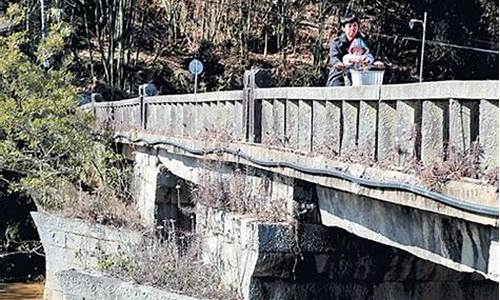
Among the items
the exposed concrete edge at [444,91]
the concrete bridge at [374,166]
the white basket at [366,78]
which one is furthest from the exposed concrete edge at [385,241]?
the white basket at [366,78]

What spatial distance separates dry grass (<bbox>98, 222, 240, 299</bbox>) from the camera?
33.9 feet

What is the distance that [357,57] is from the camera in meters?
9.47

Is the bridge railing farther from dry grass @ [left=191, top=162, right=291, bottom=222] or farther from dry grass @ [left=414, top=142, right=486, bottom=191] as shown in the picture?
dry grass @ [left=191, top=162, right=291, bottom=222]

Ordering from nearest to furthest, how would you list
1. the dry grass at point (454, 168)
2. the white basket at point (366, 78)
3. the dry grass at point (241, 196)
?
the dry grass at point (454, 168)
the white basket at point (366, 78)
the dry grass at point (241, 196)

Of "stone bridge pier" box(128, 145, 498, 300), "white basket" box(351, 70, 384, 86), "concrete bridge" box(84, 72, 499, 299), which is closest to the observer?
"concrete bridge" box(84, 72, 499, 299)

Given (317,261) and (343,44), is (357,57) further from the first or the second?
(317,261)

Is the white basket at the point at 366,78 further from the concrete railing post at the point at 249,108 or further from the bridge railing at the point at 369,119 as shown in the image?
the concrete railing post at the point at 249,108

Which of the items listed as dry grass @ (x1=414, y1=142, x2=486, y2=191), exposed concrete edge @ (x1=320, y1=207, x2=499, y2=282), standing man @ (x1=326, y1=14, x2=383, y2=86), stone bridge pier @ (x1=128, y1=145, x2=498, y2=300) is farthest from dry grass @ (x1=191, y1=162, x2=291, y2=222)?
dry grass @ (x1=414, y1=142, x2=486, y2=191)

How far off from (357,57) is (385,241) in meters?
2.47

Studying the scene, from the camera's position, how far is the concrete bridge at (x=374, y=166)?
237 inches

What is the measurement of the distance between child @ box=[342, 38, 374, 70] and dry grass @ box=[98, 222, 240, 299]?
7.78ft

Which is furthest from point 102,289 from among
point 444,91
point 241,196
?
point 444,91

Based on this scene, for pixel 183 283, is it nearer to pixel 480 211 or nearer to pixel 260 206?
pixel 260 206

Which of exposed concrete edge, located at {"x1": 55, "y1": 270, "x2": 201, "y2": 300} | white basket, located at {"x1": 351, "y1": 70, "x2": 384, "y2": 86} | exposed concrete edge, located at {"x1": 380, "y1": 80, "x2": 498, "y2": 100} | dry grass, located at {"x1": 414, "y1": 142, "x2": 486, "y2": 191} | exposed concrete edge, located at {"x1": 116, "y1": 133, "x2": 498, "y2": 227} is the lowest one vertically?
exposed concrete edge, located at {"x1": 55, "y1": 270, "x2": 201, "y2": 300}
